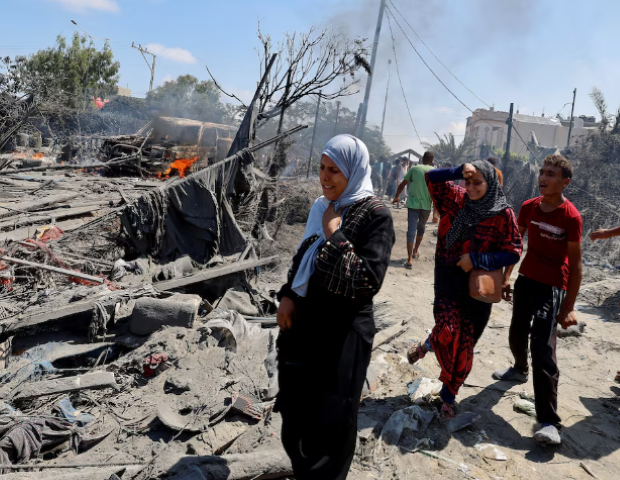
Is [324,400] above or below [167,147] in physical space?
below

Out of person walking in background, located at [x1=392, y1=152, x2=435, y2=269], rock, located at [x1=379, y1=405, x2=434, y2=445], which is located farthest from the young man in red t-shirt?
person walking in background, located at [x1=392, y1=152, x2=435, y2=269]

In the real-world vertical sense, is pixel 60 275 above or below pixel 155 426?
above

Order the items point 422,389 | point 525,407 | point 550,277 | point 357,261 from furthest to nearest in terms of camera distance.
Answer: point 422,389 → point 525,407 → point 550,277 → point 357,261

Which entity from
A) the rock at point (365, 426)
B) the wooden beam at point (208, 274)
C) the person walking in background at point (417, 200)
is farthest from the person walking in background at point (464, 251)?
the person walking in background at point (417, 200)

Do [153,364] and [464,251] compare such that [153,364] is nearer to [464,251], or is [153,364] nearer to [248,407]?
[248,407]

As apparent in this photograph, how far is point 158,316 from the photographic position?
3943mm

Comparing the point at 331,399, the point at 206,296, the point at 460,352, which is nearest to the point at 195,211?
the point at 206,296

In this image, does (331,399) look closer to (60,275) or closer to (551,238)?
(551,238)

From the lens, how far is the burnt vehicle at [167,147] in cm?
1534

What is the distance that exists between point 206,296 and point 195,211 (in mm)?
1184

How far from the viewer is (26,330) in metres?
3.91

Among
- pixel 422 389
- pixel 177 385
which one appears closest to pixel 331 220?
pixel 422 389

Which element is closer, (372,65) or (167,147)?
(167,147)

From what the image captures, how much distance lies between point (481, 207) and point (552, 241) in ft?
2.02
